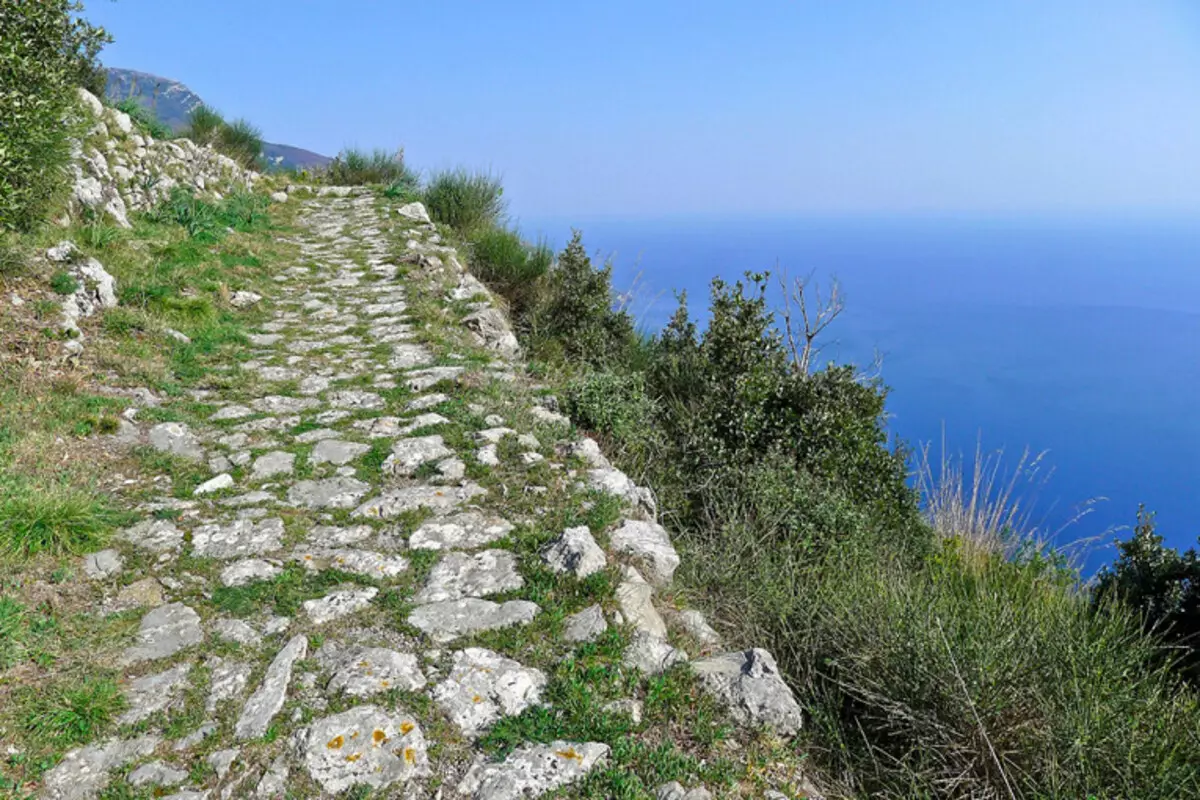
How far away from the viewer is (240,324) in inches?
251

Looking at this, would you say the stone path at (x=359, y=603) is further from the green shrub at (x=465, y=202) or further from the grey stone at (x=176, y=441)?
the green shrub at (x=465, y=202)

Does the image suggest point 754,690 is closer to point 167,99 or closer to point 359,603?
point 359,603

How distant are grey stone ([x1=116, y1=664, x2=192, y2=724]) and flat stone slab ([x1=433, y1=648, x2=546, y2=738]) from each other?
0.88 m

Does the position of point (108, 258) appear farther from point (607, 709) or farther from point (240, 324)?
point (607, 709)

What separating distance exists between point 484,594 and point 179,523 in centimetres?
158

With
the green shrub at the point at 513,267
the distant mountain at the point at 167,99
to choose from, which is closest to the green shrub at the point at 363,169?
the distant mountain at the point at 167,99

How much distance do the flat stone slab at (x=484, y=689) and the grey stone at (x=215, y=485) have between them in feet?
6.18

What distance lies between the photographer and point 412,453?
418cm

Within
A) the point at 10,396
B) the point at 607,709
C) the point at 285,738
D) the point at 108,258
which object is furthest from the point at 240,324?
the point at 607,709

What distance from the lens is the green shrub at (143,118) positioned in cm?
1008

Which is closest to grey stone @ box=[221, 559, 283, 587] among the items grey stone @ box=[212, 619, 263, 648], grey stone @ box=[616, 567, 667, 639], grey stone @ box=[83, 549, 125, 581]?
grey stone @ box=[212, 619, 263, 648]

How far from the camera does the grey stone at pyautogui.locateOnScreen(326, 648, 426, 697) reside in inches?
96.2

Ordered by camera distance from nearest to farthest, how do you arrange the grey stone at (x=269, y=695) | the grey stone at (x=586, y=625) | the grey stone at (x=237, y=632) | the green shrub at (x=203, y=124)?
the grey stone at (x=269, y=695) < the grey stone at (x=237, y=632) < the grey stone at (x=586, y=625) < the green shrub at (x=203, y=124)

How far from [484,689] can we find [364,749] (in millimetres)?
440
